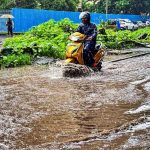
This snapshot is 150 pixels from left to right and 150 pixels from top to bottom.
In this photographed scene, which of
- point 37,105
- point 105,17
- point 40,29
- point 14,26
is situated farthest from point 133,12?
point 37,105

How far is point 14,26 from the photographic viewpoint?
3731cm

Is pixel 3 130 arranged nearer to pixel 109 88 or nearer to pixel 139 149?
pixel 139 149

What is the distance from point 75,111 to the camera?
6.91m

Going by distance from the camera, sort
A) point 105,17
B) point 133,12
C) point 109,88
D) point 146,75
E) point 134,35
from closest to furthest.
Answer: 1. point 109,88
2. point 146,75
3. point 134,35
4. point 105,17
5. point 133,12

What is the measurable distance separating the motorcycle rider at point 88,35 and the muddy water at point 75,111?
20.9 inches

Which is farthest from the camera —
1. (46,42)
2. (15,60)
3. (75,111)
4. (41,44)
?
(46,42)

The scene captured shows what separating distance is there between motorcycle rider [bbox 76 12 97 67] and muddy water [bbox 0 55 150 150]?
53 centimetres

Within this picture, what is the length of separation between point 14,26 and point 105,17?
47.1ft

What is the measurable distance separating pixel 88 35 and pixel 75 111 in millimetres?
5123

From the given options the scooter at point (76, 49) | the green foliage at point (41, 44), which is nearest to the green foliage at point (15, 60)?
the green foliage at point (41, 44)

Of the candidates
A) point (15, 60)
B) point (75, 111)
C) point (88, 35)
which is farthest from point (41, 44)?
point (75, 111)

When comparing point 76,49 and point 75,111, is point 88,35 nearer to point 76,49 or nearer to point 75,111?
point 76,49

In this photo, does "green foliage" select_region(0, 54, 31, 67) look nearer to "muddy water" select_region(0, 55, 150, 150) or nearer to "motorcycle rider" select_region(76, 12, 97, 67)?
"muddy water" select_region(0, 55, 150, 150)

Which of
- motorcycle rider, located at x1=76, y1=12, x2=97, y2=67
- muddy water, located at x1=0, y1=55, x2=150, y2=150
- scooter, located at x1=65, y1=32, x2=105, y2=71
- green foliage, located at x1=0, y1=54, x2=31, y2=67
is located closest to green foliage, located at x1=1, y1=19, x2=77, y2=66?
green foliage, located at x1=0, y1=54, x2=31, y2=67
